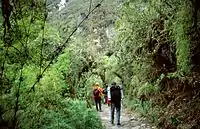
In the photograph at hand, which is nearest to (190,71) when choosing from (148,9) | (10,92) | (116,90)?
(116,90)

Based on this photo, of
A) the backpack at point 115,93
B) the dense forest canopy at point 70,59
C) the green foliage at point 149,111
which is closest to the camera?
the dense forest canopy at point 70,59

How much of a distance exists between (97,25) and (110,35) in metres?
1.72

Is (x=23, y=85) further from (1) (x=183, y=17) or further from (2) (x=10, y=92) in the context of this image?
(1) (x=183, y=17)

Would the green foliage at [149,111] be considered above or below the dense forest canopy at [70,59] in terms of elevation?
below

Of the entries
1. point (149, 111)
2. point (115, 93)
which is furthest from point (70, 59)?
A: point (149, 111)

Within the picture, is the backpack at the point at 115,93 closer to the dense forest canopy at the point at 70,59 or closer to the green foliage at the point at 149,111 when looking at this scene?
the dense forest canopy at the point at 70,59

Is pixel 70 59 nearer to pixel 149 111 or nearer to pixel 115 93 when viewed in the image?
pixel 115 93

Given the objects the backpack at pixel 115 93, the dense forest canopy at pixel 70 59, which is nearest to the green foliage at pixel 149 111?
the dense forest canopy at pixel 70 59

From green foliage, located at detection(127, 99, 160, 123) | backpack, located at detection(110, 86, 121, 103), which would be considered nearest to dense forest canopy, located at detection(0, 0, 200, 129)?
green foliage, located at detection(127, 99, 160, 123)

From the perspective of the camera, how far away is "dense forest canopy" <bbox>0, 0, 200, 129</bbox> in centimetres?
679

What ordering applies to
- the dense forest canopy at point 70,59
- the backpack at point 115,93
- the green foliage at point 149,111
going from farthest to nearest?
the green foliage at point 149,111 → the backpack at point 115,93 → the dense forest canopy at point 70,59

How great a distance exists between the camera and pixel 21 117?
8.88 metres

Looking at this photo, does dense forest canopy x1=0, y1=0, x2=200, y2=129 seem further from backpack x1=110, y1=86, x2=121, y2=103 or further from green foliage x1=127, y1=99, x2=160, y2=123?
backpack x1=110, y1=86, x2=121, y2=103

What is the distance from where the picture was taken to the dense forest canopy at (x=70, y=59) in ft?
22.3
